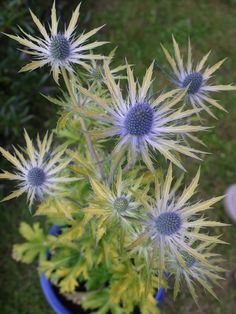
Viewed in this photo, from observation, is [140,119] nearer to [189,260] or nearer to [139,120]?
[139,120]

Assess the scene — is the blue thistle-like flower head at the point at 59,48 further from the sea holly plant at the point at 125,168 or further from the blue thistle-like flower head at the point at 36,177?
the blue thistle-like flower head at the point at 36,177

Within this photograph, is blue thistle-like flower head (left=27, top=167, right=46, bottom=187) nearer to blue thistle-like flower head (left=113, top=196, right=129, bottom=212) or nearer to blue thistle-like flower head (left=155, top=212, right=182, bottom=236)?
blue thistle-like flower head (left=113, top=196, right=129, bottom=212)

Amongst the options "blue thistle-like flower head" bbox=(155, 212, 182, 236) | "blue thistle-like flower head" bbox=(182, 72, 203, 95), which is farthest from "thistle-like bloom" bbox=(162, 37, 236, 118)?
"blue thistle-like flower head" bbox=(155, 212, 182, 236)

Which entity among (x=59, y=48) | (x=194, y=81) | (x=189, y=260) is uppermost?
(x=59, y=48)

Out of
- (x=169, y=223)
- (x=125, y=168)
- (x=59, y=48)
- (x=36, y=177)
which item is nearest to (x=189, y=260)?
(x=169, y=223)

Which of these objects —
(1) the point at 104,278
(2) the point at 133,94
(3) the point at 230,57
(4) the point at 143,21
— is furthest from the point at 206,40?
(2) the point at 133,94

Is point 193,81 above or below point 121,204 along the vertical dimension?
above

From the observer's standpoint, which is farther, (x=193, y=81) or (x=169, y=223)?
(x=193, y=81)
